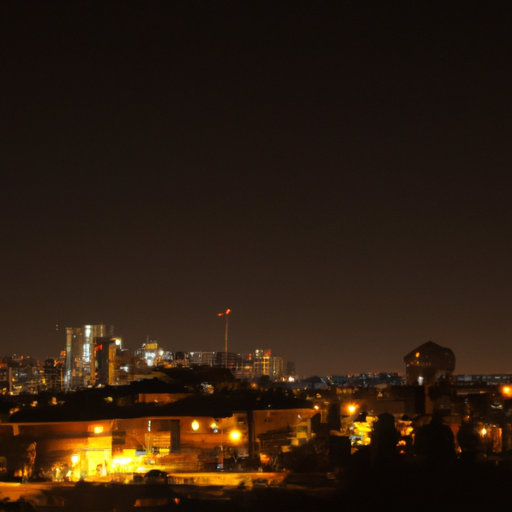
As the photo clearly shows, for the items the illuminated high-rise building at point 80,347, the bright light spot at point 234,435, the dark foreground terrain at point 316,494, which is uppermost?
the illuminated high-rise building at point 80,347

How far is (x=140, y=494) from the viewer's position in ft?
43.0

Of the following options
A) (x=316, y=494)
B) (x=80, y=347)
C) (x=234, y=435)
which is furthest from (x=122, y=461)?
(x=80, y=347)

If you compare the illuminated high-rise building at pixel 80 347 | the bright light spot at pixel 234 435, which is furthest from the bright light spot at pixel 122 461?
the illuminated high-rise building at pixel 80 347

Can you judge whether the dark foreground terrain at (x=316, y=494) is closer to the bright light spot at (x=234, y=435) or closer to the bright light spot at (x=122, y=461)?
the bright light spot at (x=122, y=461)

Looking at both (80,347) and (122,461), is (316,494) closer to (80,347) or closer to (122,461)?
(122,461)

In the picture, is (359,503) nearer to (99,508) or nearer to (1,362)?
(99,508)

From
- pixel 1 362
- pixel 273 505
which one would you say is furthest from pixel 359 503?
pixel 1 362

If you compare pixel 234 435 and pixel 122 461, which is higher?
pixel 234 435

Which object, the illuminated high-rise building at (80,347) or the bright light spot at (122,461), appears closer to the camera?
the bright light spot at (122,461)

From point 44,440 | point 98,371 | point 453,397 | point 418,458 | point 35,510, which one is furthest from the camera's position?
point 98,371

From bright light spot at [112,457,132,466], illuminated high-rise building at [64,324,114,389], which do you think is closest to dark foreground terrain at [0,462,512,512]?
bright light spot at [112,457,132,466]

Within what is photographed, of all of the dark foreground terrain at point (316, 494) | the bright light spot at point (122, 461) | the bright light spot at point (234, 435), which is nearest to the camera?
the dark foreground terrain at point (316, 494)

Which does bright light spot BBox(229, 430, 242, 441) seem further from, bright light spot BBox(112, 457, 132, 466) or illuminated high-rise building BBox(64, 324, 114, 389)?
illuminated high-rise building BBox(64, 324, 114, 389)

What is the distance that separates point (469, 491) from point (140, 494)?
234 inches
